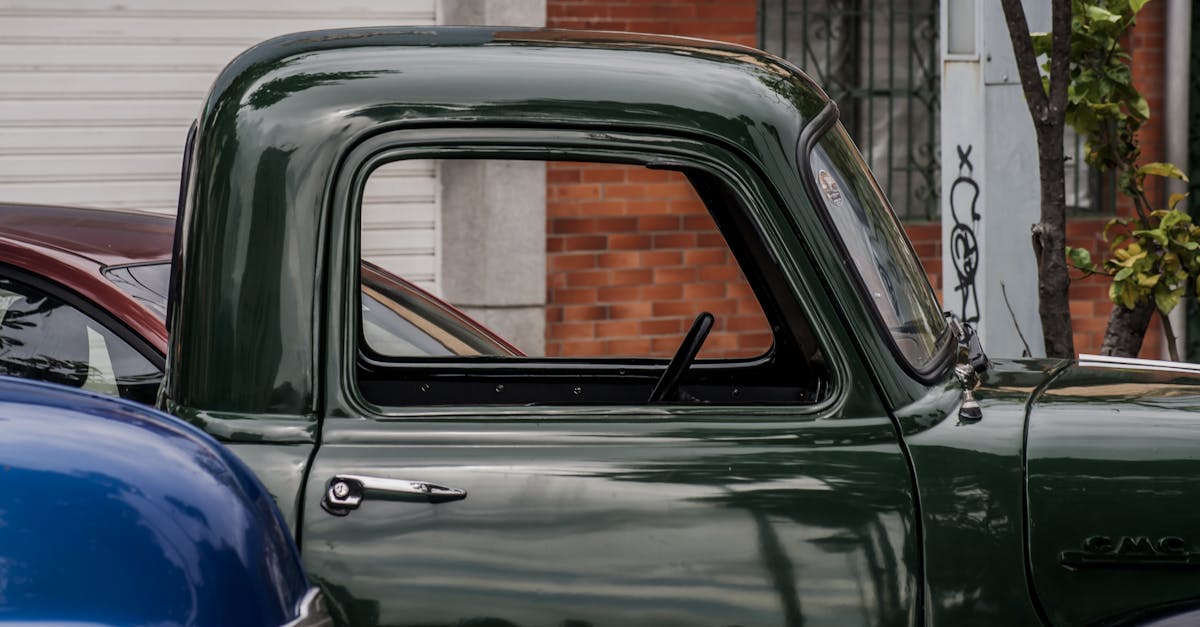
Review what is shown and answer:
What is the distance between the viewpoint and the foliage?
491cm

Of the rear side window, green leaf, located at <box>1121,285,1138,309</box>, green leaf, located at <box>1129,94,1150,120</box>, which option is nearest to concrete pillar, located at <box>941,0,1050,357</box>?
green leaf, located at <box>1121,285,1138,309</box>

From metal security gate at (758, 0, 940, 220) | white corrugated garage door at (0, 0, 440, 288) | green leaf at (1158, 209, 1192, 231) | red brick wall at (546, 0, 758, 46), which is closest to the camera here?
green leaf at (1158, 209, 1192, 231)

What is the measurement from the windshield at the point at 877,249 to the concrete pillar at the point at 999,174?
2254 mm

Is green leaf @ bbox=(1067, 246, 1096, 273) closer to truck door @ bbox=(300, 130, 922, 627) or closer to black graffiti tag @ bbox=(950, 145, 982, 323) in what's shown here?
black graffiti tag @ bbox=(950, 145, 982, 323)

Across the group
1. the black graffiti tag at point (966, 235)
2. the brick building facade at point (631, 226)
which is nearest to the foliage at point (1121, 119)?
the black graffiti tag at point (966, 235)

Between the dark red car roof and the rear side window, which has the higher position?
the dark red car roof

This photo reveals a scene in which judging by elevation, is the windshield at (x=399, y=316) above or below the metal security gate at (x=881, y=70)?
below

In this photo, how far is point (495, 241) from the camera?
8070 mm

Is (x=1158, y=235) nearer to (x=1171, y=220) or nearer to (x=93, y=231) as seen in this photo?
(x=1171, y=220)

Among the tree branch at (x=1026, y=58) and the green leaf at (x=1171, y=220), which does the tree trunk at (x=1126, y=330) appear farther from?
the tree branch at (x=1026, y=58)

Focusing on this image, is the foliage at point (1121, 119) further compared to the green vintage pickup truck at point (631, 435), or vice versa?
the foliage at point (1121, 119)

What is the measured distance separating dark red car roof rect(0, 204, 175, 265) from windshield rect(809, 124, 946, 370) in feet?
6.88

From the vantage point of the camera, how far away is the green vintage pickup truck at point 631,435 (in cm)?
229

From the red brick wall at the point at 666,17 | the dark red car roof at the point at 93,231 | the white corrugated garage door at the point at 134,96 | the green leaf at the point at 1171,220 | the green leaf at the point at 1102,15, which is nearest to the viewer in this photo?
the dark red car roof at the point at 93,231
